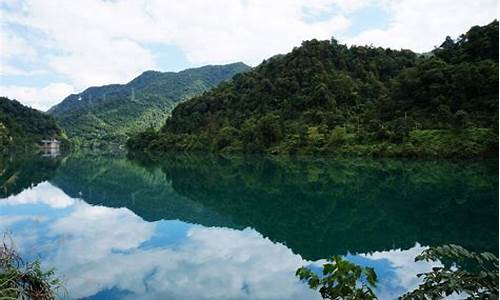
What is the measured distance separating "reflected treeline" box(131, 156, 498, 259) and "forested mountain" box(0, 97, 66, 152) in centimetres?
9701

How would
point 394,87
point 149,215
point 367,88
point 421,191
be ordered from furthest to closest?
point 367,88, point 394,87, point 421,191, point 149,215

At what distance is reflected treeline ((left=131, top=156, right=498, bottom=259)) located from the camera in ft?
47.2

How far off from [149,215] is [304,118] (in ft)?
189

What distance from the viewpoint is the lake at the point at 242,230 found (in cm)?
1070

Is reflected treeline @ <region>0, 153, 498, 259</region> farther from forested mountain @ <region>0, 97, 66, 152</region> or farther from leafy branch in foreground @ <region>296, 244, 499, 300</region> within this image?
forested mountain @ <region>0, 97, 66, 152</region>

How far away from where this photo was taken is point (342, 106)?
78438mm

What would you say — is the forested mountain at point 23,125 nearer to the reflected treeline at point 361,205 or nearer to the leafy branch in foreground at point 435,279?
the reflected treeline at point 361,205

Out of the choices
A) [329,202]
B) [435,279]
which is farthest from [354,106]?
[435,279]

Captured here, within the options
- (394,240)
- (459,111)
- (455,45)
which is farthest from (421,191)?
(455,45)

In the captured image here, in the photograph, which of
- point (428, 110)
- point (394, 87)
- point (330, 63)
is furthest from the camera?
point (330, 63)

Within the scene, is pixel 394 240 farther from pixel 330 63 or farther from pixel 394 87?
pixel 330 63

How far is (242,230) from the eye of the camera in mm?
17453

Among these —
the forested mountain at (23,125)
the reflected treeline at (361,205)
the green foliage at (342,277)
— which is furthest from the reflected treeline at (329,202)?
the forested mountain at (23,125)

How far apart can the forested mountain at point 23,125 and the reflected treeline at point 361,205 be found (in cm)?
9701
